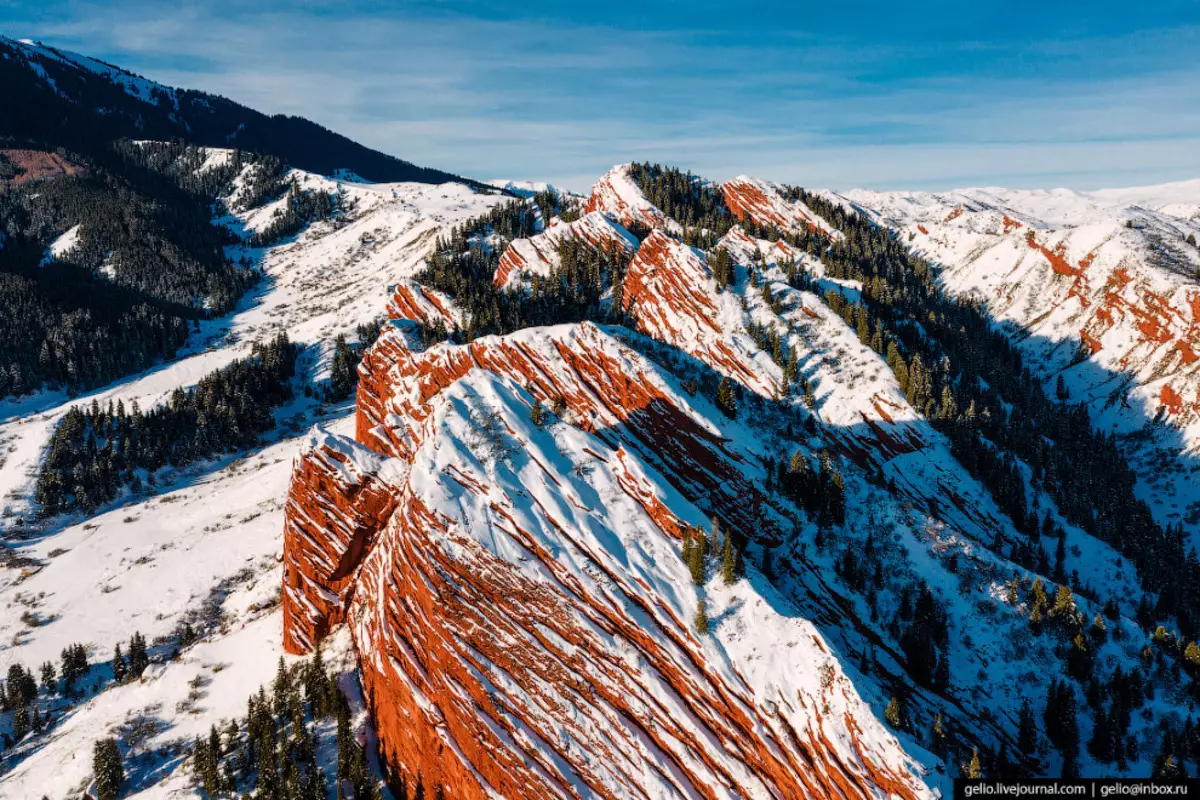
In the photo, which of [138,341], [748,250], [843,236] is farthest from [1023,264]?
[138,341]

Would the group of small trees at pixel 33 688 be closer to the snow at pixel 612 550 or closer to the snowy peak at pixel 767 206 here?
the snow at pixel 612 550

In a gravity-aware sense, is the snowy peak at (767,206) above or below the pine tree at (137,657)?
above

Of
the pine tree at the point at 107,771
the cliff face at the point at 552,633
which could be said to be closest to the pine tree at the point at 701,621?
the cliff face at the point at 552,633

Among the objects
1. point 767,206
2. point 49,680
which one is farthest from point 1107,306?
point 49,680

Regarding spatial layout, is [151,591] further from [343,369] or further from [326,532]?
[343,369]

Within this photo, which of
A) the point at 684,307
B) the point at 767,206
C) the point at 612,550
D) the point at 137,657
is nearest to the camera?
the point at 612,550

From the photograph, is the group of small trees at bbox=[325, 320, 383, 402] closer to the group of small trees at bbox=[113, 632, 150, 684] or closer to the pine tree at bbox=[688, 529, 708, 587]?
the group of small trees at bbox=[113, 632, 150, 684]
